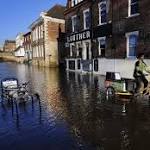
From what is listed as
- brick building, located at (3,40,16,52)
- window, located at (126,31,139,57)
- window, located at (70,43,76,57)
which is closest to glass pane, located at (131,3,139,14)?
window, located at (126,31,139,57)

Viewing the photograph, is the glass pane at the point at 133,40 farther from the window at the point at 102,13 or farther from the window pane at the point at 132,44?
the window at the point at 102,13

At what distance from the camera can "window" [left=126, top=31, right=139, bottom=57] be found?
24.8 meters

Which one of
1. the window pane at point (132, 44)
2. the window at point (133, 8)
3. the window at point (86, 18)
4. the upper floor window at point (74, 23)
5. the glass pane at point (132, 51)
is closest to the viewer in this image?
the window at point (133, 8)

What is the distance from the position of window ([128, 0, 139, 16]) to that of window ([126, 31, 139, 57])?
5.84ft

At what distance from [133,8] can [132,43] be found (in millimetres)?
3044

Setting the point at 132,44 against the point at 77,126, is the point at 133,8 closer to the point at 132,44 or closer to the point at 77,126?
the point at 132,44

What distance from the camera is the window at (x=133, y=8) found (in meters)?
24.6

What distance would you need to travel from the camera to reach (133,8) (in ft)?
82.1

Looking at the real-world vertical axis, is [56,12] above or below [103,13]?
above

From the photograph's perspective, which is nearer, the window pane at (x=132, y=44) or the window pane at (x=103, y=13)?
the window pane at (x=132, y=44)

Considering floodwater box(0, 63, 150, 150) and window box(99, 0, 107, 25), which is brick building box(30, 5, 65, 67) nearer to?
window box(99, 0, 107, 25)

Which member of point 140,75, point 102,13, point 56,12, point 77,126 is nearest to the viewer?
point 77,126

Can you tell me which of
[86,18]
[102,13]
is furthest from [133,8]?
[86,18]

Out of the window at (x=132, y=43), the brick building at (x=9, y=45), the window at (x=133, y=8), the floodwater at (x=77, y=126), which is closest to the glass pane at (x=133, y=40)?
the window at (x=132, y=43)
